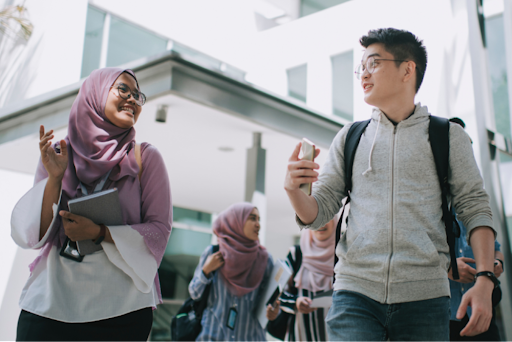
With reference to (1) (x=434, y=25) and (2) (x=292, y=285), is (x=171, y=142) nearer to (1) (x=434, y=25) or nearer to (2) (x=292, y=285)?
(2) (x=292, y=285)

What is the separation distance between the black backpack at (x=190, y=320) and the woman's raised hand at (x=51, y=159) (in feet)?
7.84

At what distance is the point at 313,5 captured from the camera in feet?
44.7

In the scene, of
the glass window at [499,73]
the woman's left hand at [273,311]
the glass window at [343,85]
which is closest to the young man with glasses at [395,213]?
the woman's left hand at [273,311]

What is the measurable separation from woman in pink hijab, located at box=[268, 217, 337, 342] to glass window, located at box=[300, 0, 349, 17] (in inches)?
385

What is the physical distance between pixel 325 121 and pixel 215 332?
3730 mm

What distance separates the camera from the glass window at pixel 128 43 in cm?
902

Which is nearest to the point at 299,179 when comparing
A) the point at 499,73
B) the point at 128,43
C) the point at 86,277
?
the point at 86,277

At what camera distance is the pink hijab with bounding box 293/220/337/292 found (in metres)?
4.54

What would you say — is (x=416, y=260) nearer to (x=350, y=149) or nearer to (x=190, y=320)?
(x=350, y=149)

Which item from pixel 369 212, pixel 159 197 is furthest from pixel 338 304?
pixel 159 197

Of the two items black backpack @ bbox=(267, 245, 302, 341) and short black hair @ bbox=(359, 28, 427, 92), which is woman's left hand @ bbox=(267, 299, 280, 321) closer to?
black backpack @ bbox=(267, 245, 302, 341)

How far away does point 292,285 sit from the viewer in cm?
470

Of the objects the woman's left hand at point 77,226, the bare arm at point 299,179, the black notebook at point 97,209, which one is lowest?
the woman's left hand at point 77,226

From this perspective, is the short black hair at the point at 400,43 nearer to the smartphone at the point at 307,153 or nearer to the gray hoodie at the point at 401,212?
the gray hoodie at the point at 401,212
